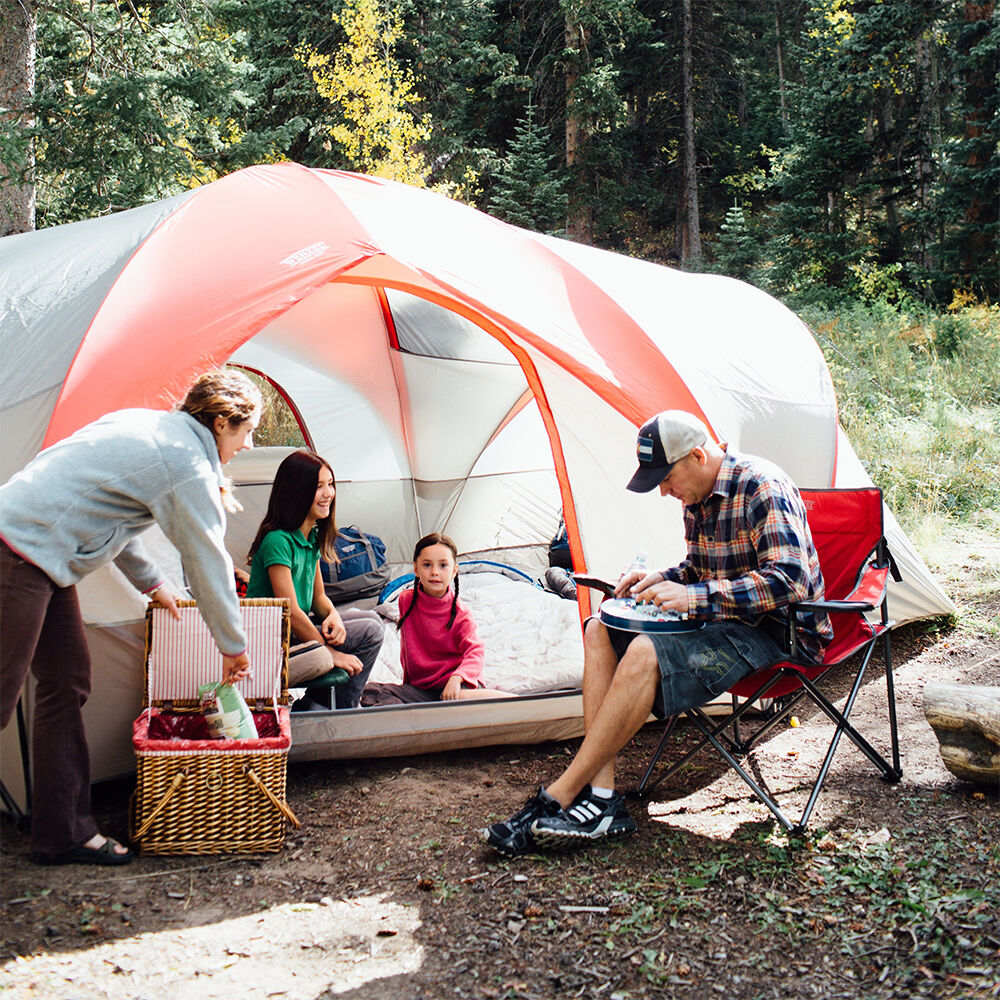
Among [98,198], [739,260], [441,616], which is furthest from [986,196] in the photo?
[441,616]

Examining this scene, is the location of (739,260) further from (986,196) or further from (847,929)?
(847,929)

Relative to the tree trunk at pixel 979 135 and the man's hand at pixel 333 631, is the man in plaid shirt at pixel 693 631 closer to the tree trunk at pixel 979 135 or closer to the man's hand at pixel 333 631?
the man's hand at pixel 333 631

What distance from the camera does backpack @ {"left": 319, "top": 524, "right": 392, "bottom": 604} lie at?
5.12 meters

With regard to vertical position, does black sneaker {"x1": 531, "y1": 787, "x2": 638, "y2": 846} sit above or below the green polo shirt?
below

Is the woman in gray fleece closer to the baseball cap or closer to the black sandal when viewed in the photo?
the black sandal

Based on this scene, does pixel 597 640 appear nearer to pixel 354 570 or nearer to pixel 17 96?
pixel 354 570

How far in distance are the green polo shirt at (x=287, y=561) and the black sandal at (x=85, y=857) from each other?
1.05 m

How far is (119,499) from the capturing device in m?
2.39

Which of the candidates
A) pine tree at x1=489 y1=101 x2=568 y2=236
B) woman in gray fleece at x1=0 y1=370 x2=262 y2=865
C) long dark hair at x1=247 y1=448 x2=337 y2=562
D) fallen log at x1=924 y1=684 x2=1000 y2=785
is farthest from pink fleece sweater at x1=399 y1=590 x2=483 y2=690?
pine tree at x1=489 y1=101 x2=568 y2=236

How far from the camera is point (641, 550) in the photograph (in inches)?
149

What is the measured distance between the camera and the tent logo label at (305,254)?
11.4ft

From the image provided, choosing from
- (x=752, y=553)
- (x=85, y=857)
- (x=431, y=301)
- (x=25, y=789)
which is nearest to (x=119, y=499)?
(x=85, y=857)

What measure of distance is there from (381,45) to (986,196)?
8.13 metres

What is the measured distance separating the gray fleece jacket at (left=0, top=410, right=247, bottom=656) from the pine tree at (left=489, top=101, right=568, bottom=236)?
42.9 feet
